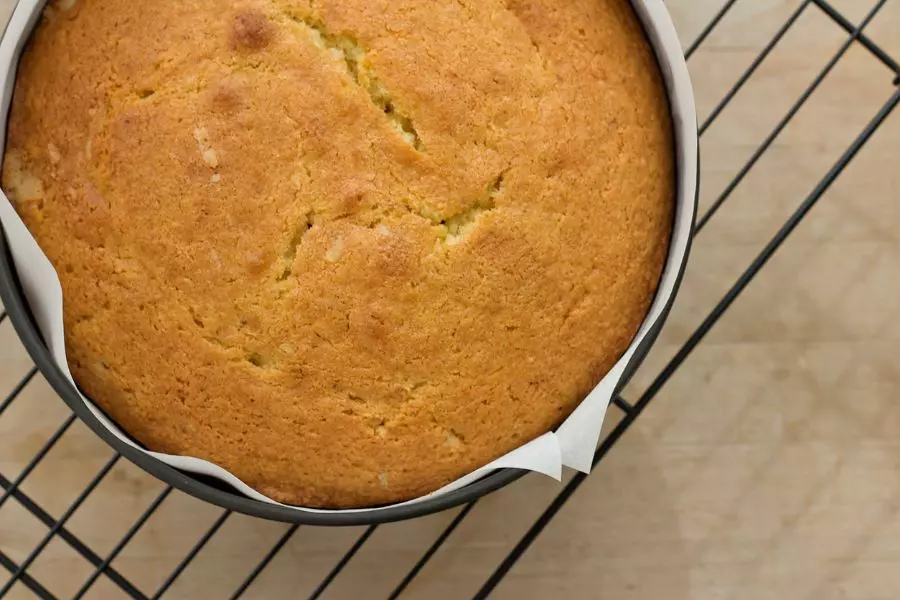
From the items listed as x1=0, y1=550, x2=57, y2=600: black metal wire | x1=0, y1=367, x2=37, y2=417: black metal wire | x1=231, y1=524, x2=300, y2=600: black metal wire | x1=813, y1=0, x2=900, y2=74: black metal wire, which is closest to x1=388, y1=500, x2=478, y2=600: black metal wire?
x1=231, y1=524, x2=300, y2=600: black metal wire

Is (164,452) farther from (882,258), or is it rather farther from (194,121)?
(882,258)

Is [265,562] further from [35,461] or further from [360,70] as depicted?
[360,70]

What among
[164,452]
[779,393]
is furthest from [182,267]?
[779,393]

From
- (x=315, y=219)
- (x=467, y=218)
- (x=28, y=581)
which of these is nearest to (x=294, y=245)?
(x=315, y=219)

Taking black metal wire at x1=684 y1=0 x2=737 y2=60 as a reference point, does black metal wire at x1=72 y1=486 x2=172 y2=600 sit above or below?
below

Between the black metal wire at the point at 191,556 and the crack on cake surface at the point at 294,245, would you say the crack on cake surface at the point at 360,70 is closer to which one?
the crack on cake surface at the point at 294,245

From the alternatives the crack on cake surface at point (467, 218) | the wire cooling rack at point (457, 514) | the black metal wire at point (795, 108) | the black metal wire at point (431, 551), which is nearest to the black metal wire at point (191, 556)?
the wire cooling rack at point (457, 514)

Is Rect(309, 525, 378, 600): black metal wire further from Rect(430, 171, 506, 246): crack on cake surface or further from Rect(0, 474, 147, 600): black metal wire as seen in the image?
Rect(430, 171, 506, 246): crack on cake surface

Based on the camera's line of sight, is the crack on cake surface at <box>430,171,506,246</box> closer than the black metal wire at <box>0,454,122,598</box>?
Yes
